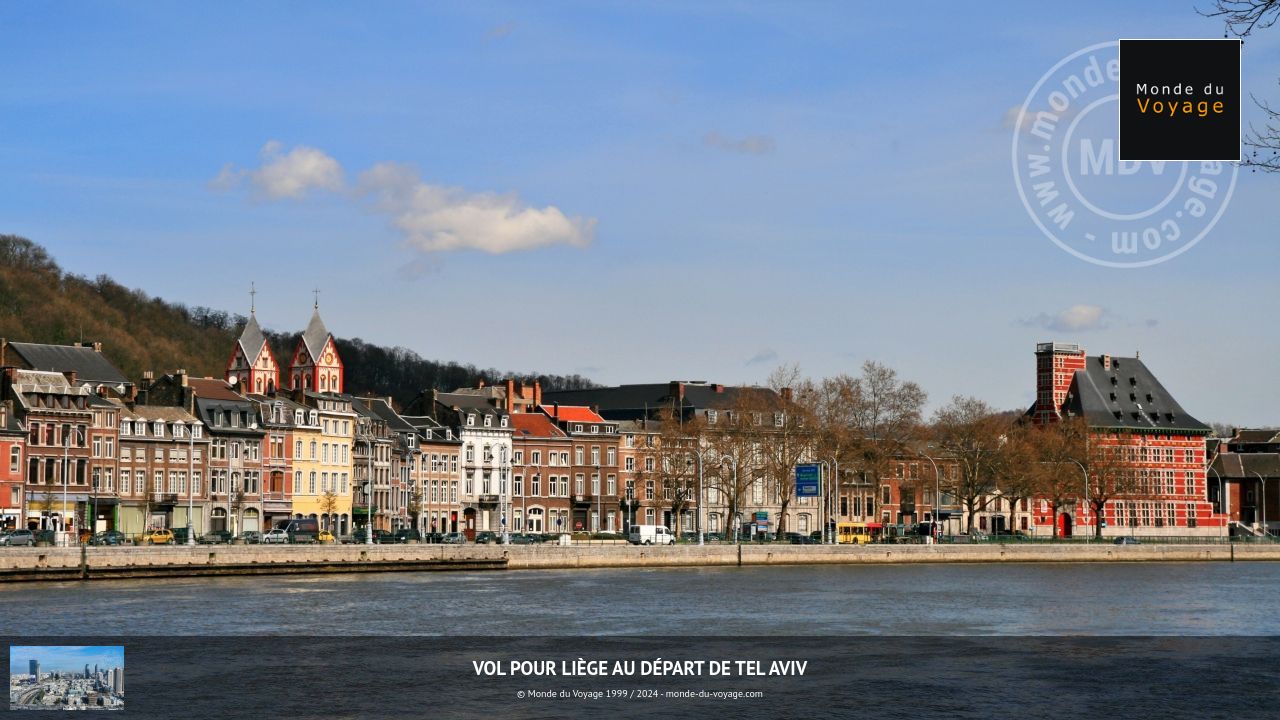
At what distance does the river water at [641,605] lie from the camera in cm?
6200

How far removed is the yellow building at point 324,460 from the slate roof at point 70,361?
A: 43.6ft

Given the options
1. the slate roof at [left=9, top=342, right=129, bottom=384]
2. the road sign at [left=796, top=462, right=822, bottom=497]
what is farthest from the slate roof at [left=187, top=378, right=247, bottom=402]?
the road sign at [left=796, top=462, right=822, bottom=497]

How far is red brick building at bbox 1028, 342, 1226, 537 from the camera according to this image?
535ft

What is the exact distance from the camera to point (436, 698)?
44812 mm

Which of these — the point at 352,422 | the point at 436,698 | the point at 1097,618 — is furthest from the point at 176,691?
the point at 352,422

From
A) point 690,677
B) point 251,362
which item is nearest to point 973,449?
point 251,362

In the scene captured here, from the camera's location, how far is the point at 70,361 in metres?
116

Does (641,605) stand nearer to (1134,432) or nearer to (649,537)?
(649,537)

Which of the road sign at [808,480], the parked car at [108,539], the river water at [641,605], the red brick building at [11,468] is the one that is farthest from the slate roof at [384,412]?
the parked car at [108,539]

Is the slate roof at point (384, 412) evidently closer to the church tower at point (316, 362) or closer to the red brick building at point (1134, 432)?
the church tower at point (316, 362)

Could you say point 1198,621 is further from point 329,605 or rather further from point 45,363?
point 45,363

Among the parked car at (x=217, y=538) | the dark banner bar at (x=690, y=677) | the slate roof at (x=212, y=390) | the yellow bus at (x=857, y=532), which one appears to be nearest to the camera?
the dark banner bar at (x=690, y=677)

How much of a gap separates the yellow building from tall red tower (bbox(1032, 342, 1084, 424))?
70668 millimetres

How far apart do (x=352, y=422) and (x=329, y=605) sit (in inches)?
2299
